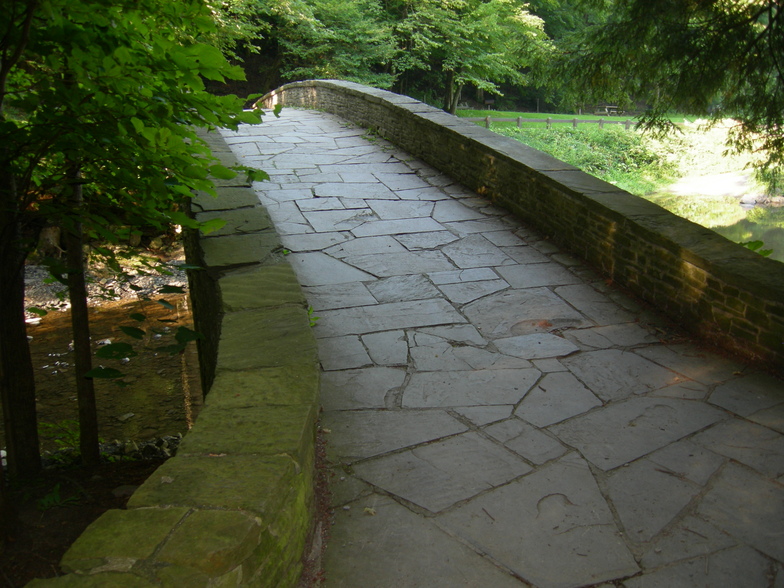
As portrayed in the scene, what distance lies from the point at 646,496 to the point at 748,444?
0.70 m

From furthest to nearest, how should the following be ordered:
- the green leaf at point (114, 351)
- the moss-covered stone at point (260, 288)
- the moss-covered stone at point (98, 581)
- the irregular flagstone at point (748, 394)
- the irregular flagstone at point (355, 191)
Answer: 1. the irregular flagstone at point (355, 191)
2. the irregular flagstone at point (748, 394)
3. the moss-covered stone at point (260, 288)
4. the green leaf at point (114, 351)
5. the moss-covered stone at point (98, 581)

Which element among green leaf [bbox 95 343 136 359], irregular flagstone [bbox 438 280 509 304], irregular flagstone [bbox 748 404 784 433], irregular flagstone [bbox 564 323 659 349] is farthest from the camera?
irregular flagstone [bbox 438 280 509 304]

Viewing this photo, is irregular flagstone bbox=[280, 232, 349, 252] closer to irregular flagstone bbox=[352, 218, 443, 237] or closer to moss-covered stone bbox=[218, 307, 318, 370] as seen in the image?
irregular flagstone bbox=[352, 218, 443, 237]

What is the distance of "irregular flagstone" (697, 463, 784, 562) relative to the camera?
2277 millimetres

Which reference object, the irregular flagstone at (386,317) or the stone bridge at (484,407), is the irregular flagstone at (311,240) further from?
the irregular flagstone at (386,317)

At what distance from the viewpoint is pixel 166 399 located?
6715 mm

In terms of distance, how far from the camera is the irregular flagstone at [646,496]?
2348mm

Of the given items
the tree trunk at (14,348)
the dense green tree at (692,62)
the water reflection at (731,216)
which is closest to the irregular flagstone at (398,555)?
the tree trunk at (14,348)

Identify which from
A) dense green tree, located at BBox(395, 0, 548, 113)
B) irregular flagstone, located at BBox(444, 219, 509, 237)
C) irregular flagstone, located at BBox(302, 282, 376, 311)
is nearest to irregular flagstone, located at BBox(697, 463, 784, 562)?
irregular flagstone, located at BBox(302, 282, 376, 311)

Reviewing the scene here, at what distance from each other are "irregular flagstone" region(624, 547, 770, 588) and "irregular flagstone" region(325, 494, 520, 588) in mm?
466

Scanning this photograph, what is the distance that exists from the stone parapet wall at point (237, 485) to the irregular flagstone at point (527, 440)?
1.01 m

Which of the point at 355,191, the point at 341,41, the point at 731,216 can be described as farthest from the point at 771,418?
the point at 341,41

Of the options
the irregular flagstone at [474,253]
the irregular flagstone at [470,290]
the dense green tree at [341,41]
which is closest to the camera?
the irregular flagstone at [470,290]

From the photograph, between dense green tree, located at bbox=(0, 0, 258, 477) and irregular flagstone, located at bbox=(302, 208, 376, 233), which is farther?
irregular flagstone, located at bbox=(302, 208, 376, 233)
